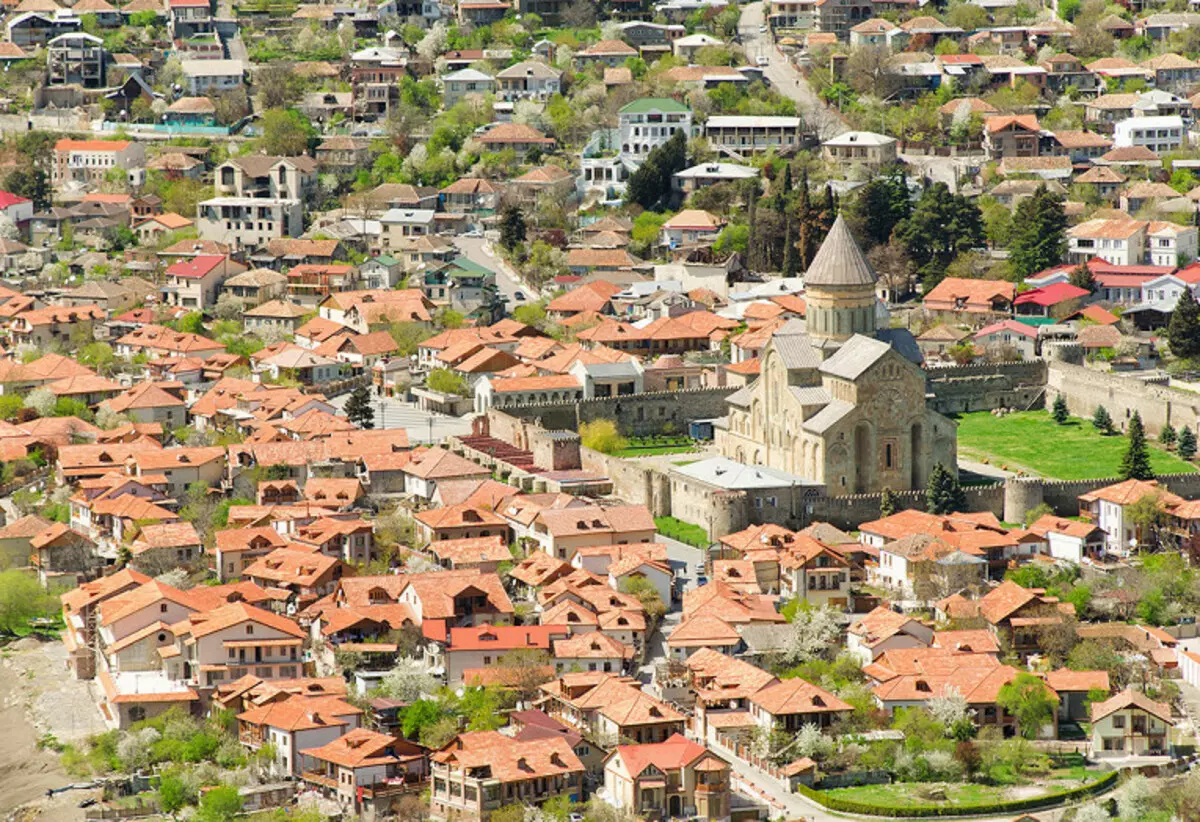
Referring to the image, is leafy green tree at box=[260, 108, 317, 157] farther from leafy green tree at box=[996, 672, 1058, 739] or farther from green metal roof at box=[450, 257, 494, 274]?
leafy green tree at box=[996, 672, 1058, 739]

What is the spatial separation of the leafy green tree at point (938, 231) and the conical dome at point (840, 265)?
2142cm

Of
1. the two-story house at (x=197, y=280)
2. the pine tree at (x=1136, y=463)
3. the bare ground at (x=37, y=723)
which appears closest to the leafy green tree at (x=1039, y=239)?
the pine tree at (x=1136, y=463)

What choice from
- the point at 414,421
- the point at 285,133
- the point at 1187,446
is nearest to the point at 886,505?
the point at 1187,446

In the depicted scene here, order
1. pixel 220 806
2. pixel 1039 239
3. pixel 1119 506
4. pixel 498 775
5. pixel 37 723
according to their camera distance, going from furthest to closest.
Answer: pixel 1039 239, pixel 1119 506, pixel 37 723, pixel 220 806, pixel 498 775

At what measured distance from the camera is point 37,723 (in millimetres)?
61469

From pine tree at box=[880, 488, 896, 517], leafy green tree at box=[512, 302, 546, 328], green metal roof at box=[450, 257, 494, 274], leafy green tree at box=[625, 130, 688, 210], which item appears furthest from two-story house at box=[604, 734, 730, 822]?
leafy green tree at box=[625, 130, 688, 210]

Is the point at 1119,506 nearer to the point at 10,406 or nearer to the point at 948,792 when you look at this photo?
the point at 948,792

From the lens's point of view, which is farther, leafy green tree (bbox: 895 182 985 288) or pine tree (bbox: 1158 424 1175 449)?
leafy green tree (bbox: 895 182 985 288)

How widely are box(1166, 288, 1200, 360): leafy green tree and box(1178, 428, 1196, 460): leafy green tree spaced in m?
9.03

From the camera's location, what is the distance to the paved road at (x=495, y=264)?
10012 cm

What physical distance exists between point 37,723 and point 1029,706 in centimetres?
2133

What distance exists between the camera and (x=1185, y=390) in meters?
84.2

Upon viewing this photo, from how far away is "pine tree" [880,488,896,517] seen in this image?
7169cm

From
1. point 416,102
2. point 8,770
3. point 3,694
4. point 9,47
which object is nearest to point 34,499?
point 3,694
